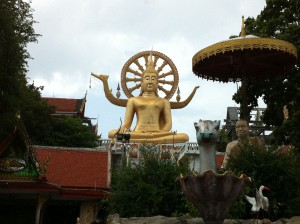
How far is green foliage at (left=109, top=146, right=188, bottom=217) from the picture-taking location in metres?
8.89

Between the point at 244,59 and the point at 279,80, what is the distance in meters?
1.50

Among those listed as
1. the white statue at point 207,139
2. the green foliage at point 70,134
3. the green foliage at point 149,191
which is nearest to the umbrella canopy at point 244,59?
the green foliage at point 149,191

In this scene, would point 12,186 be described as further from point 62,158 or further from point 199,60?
Result: point 199,60

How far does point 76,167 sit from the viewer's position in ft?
55.9

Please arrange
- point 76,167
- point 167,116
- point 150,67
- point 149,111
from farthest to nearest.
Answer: point 150,67 → point 167,116 → point 149,111 → point 76,167

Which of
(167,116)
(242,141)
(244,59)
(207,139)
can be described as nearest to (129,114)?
(167,116)

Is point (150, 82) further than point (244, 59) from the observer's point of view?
Yes

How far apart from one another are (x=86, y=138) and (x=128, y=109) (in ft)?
30.2

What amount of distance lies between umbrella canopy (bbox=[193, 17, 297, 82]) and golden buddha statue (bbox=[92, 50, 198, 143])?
6140 millimetres

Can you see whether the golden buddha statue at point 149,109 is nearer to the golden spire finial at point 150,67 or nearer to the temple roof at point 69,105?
the golden spire finial at point 150,67

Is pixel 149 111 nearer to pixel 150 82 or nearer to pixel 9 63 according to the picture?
pixel 150 82

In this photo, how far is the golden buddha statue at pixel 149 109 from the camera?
754 inches

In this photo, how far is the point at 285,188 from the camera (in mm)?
8703

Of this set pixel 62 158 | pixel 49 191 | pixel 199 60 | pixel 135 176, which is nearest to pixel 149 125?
pixel 62 158
